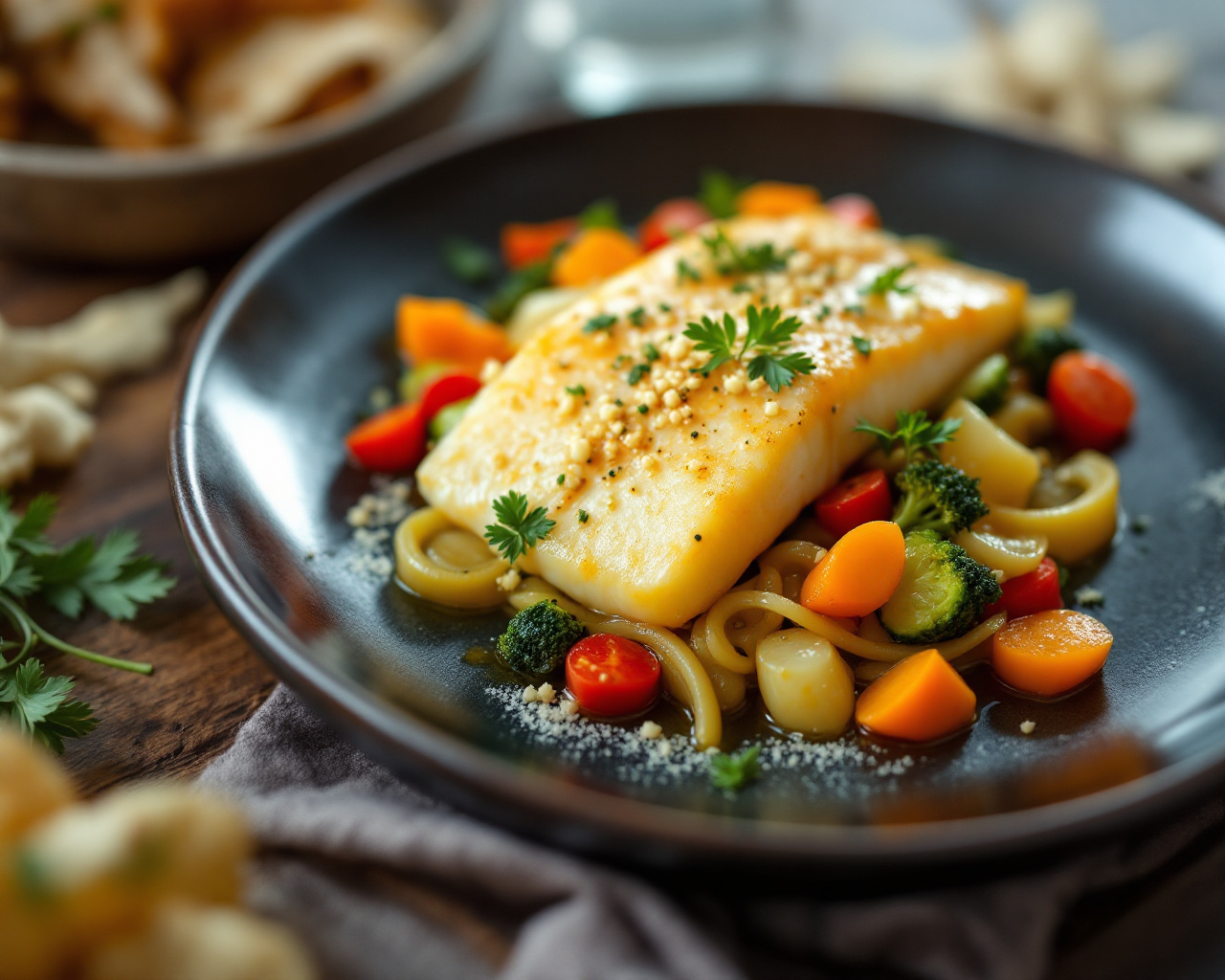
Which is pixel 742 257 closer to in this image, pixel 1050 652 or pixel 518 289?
pixel 518 289

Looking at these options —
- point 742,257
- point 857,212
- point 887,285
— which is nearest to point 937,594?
point 887,285

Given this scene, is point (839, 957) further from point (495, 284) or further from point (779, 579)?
point (495, 284)

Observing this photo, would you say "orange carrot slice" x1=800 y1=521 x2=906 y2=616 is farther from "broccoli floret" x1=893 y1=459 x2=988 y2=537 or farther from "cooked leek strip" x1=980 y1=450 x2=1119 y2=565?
"cooked leek strip" x1=980 y1=450 x2=1119 y2=565

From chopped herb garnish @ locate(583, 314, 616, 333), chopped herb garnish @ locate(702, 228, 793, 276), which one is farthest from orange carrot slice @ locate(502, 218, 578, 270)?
chopped herb garnish @ locate(583, 314, 616, 333)

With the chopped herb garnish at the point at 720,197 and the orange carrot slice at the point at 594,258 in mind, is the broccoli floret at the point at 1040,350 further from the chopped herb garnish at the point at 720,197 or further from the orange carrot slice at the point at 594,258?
the orange carrot slice at the point at 594,258

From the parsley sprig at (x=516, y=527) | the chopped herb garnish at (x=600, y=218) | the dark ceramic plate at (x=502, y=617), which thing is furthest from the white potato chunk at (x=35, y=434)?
the chopped herb garnish at (x=600, y=218)

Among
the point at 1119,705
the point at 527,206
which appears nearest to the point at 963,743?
the point at 1119,705
